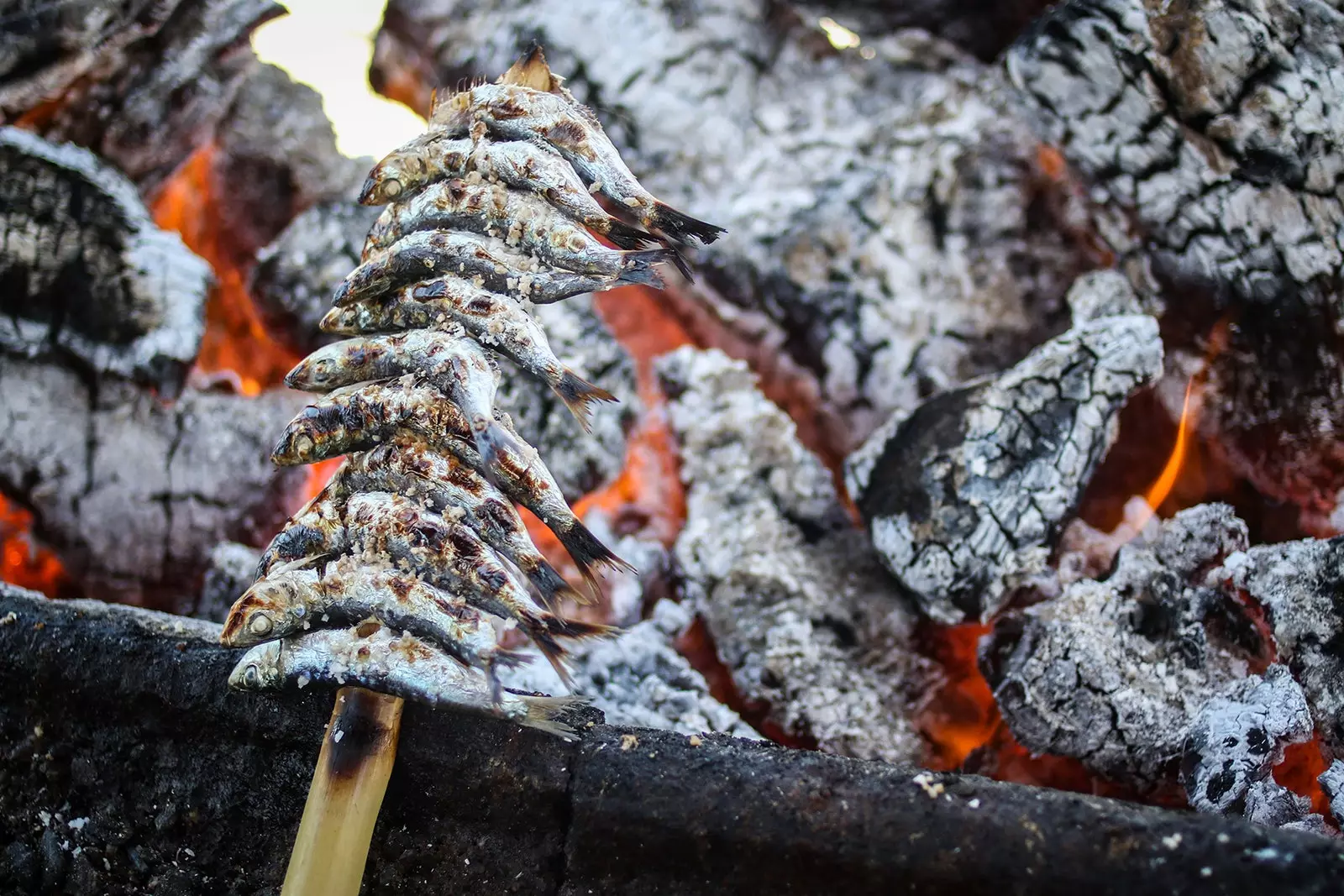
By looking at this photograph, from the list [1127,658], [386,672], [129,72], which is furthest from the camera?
[129,72]

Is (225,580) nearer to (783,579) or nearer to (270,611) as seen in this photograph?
(270,611)

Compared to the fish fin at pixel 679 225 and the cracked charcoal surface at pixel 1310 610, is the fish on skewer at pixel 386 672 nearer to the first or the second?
the fish fin at pixel 679 225

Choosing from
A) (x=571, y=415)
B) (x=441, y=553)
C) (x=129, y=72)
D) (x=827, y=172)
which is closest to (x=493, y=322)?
(x=441, y=553)

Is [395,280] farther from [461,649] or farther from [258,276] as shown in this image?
[258,276]

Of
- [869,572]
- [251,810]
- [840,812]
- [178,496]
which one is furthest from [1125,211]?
[178,496]

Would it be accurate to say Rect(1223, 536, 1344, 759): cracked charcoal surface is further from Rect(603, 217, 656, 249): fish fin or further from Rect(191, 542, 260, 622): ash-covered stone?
Rect(191, 542, 260, 622): ash-covered stone

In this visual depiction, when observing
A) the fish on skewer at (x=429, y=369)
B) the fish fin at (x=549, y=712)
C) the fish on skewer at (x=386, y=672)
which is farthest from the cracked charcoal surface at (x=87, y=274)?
the fish fin at (x=549, y=712)
